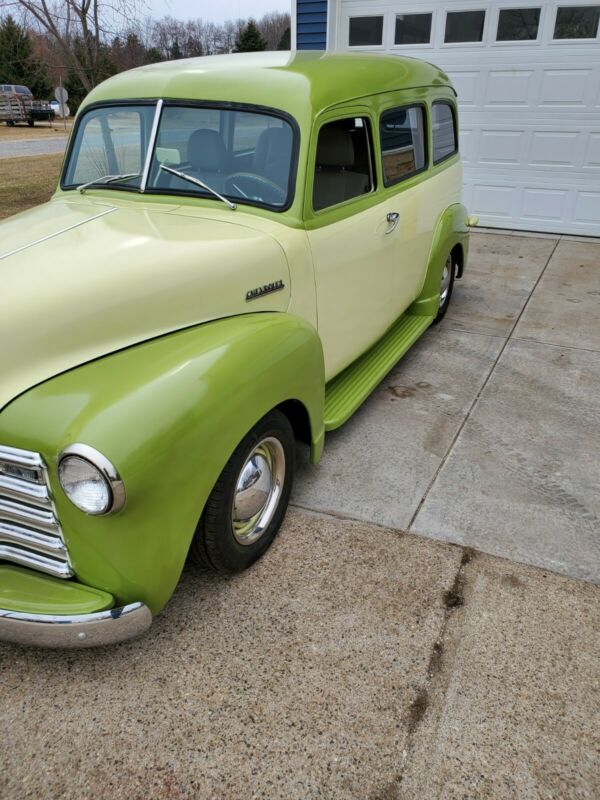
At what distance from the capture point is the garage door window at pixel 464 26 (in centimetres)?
773

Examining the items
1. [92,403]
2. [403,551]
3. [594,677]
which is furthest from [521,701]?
[92,403]

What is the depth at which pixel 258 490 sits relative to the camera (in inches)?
105

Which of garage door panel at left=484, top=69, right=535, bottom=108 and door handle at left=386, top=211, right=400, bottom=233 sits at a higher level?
garage door panel at left=484, top=69, right=535, bottom=108

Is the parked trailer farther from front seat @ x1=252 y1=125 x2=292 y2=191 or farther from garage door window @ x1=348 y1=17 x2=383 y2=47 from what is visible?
front seat @ x1=252 y1=125 x2=292 y2=191

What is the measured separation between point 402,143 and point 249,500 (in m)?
2.73

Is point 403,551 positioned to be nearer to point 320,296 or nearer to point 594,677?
point 594,677

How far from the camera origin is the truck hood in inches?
82.5

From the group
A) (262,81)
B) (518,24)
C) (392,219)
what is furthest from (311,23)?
(262,81)

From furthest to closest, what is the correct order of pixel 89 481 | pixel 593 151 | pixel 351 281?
pixel 593 151 → pixel 351 281 → pixel 89 481

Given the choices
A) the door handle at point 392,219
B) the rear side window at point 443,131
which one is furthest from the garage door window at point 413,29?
the door handle at point 392,219

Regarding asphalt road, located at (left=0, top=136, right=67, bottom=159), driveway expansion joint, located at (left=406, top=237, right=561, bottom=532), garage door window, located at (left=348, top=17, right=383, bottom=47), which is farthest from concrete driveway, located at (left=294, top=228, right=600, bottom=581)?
asphalt road, located at (left=0, top=136, right=67, bottom=159)

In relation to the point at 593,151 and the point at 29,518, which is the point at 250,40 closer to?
the point at 593,151

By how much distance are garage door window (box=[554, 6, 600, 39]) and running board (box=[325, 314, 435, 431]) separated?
5.06 m

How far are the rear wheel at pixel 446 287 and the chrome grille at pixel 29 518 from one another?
408 cm
